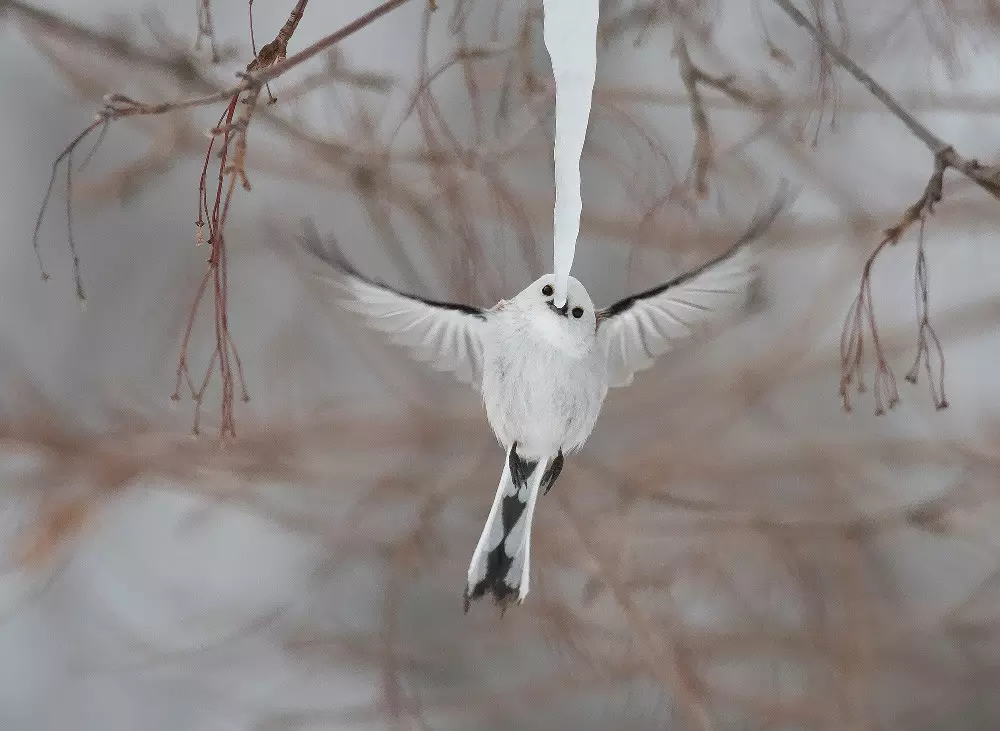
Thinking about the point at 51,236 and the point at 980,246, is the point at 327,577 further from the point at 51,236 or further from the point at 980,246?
the point at 980,246

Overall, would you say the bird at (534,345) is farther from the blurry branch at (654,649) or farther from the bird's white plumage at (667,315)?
the blurry branch at (654,649)

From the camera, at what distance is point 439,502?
0.93 m

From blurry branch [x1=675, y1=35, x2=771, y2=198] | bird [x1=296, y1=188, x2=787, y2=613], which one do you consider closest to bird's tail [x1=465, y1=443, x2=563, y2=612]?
bird [x1=296, y1=188, x2=787, y2=613]

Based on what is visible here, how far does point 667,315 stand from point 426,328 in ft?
0.43

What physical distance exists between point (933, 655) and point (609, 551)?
52 centimetres

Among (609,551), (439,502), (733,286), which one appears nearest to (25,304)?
(439,502)

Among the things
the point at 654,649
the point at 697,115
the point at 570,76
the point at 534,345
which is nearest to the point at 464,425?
the point at 654,649

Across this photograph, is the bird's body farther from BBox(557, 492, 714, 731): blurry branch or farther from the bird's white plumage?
BBox(557, 492, 714, 731): blurry branch

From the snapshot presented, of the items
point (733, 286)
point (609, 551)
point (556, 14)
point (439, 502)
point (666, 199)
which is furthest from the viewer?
point (609, 551)

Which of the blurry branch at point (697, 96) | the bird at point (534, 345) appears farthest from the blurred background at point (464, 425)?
the bird at point (534, 345)

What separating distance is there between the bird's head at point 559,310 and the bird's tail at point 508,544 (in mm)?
110

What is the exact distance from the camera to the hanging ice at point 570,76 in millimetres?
305

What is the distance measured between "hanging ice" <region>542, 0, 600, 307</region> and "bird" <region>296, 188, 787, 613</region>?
0.24ft

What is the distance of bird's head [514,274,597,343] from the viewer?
1.26ft
